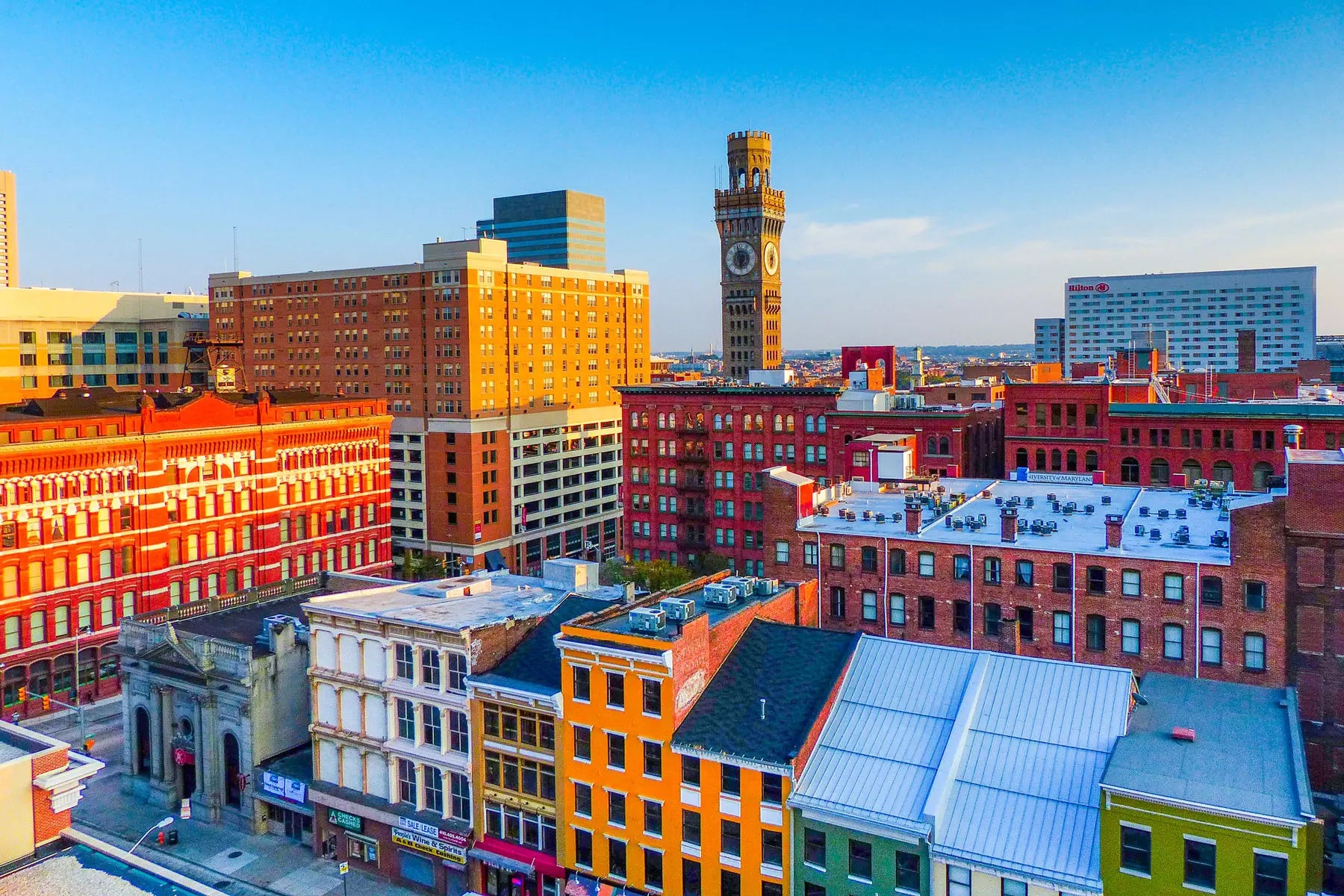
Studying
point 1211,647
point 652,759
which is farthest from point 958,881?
point 1211,647

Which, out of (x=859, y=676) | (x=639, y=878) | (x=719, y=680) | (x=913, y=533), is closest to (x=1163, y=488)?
(x=913, y=533)

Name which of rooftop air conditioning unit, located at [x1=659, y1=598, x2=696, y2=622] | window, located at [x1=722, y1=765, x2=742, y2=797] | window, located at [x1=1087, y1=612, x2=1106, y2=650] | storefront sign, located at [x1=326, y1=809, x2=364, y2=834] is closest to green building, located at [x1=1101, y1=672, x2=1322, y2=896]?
window, located at [x1=722, y1=765, x2=742, y2=797]

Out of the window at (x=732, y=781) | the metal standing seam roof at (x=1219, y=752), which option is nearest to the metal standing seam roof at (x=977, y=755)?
the metal standing seam roof at (x=1219, y=752)

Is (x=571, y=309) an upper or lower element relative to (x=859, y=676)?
upper

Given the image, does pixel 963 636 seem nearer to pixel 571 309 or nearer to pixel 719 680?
pixel 719 680

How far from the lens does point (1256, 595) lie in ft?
162

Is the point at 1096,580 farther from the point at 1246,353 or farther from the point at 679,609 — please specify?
the point at 1246,353

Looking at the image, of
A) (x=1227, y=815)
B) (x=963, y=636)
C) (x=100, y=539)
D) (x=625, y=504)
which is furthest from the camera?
(x=625, y=504)

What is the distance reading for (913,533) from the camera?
2341 inches

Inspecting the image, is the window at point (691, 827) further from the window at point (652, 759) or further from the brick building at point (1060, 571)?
the brick building at point (1060, 571)

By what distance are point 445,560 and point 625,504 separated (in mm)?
27738

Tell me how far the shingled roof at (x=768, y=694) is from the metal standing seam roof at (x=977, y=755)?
4.12 ft

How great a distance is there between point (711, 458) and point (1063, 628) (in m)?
56.4

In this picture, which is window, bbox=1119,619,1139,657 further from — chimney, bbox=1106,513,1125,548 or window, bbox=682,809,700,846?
window, bbox=682,809,700,846
